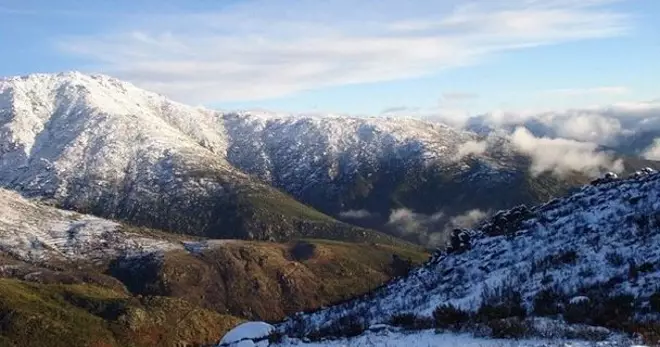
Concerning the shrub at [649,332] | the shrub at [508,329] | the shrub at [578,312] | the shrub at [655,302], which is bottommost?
the shrub at [578,312]

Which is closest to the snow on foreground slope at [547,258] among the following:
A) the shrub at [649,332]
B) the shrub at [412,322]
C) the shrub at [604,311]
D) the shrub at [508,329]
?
A: the shrub at [604,311]

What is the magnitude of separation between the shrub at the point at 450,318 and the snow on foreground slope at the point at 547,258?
3.24 meters

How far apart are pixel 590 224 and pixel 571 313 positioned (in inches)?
783

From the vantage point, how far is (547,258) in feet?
119

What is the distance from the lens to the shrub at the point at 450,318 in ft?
69.4

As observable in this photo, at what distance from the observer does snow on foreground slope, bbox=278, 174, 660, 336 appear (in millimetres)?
29719

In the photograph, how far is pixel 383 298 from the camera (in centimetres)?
4541

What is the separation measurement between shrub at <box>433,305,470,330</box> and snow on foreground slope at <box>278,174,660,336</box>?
3241 millimetres

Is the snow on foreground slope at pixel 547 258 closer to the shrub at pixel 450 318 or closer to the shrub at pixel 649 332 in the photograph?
the shrub at pixel 450 318

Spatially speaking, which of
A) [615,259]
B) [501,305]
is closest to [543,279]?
[615,259]

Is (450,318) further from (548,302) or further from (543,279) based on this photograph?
(543,279)

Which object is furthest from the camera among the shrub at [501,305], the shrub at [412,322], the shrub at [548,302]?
the shrub at [548,302]

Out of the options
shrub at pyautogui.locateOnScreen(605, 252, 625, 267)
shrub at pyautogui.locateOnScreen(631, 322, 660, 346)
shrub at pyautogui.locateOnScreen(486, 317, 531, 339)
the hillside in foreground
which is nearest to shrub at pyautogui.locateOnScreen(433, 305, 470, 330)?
the hillside in foreground

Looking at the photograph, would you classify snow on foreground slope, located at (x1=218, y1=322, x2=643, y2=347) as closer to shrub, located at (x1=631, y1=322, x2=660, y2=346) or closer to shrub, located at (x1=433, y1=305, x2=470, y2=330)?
shrub, located at (x1=631, y1=322, x2=660, y2=346)
